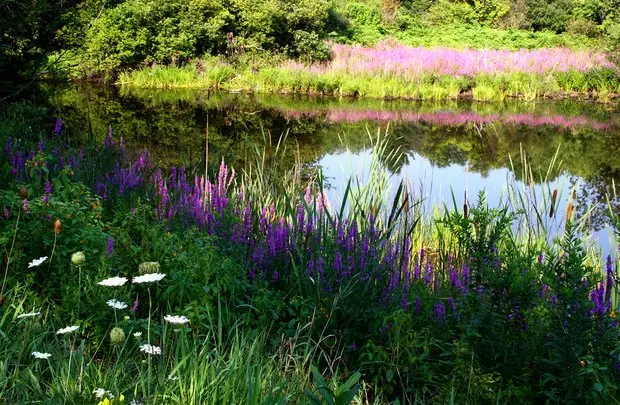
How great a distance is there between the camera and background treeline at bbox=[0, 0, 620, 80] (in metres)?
8.40

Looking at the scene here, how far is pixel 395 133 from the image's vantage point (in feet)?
39.3

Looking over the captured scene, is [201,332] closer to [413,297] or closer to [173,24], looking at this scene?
[413,297]

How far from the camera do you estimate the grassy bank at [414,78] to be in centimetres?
1841

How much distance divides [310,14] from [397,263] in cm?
1865

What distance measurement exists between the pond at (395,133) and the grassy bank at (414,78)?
3.38 ft

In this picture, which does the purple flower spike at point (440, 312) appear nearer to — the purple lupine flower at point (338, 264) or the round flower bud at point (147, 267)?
the purple lupine flower at point (338, 264)

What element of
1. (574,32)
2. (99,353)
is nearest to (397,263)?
(99,353)

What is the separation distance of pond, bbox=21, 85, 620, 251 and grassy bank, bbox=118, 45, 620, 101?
103 centimetres

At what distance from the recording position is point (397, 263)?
12.8 feet

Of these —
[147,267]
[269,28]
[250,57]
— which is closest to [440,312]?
[147,267]

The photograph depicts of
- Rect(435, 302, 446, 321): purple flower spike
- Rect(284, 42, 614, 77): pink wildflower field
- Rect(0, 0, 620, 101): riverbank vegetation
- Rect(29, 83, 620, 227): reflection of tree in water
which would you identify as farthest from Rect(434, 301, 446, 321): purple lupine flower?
Rect(284, 42, 614, 77): pink wildflower field

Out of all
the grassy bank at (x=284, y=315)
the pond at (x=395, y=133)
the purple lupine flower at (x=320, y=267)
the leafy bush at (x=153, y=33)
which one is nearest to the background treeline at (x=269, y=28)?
the leafy bush at (x=153, y=33)

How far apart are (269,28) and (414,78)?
502 centimetres

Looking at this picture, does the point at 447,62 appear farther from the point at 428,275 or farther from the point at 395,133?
the point at 428,275
